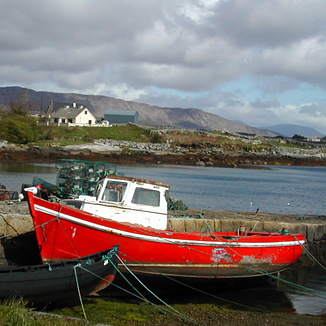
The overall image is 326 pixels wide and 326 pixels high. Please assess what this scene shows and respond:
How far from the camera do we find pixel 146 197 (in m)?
13.3

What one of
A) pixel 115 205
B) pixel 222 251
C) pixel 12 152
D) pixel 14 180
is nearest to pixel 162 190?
pixel 115 205

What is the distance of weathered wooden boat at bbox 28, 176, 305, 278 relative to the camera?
1162 cm

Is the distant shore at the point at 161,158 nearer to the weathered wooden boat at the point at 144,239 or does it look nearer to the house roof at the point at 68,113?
the house roof at the point at 68,113

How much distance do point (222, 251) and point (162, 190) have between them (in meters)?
2.29

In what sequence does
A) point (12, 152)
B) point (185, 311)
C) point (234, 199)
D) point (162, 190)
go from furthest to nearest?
point (12, 152) → point (234, 199) → point (162, 190) → point (185, 311)

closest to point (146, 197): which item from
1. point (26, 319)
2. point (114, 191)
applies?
point (114, 191)

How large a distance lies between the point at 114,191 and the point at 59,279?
3706 mm

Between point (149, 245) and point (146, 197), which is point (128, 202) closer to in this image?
point (146, 197)

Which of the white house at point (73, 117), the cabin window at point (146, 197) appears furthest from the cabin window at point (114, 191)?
the white house at point (73, 117)

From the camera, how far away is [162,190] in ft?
44.2

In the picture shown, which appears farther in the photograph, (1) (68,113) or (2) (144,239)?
(1) (68,113)

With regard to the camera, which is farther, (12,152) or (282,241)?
(12,152)

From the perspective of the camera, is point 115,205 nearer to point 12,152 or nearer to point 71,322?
point 71,322

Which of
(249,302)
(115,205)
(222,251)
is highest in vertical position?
(115,205)
